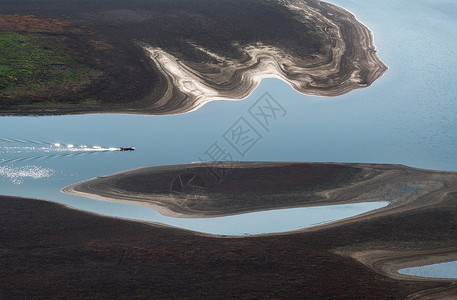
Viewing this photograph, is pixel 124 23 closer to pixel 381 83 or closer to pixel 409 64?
pixel 381 83

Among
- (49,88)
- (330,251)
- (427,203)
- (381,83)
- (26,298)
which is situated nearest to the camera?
(26,298)

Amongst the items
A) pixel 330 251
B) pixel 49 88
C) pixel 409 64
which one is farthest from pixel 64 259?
pixel 409 64

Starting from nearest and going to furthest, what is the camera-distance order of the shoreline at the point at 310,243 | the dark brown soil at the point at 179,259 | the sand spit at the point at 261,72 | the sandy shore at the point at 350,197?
1. the dark brown soil at the point at 179,259
2. the shoreline at the point at 310,243
3. the sandy shore at the point at 350,197
4. the sand spit at the point at 261,72

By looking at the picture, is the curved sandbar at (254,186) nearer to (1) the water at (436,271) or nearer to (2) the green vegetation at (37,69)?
(1) the water at (436,271)

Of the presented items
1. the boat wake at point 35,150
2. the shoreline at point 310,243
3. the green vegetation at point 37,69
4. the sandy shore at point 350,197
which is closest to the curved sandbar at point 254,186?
the sandy shore at point 350,197

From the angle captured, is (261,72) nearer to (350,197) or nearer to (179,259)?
(350,197)

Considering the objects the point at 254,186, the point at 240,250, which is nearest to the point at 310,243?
the point at 240,250
